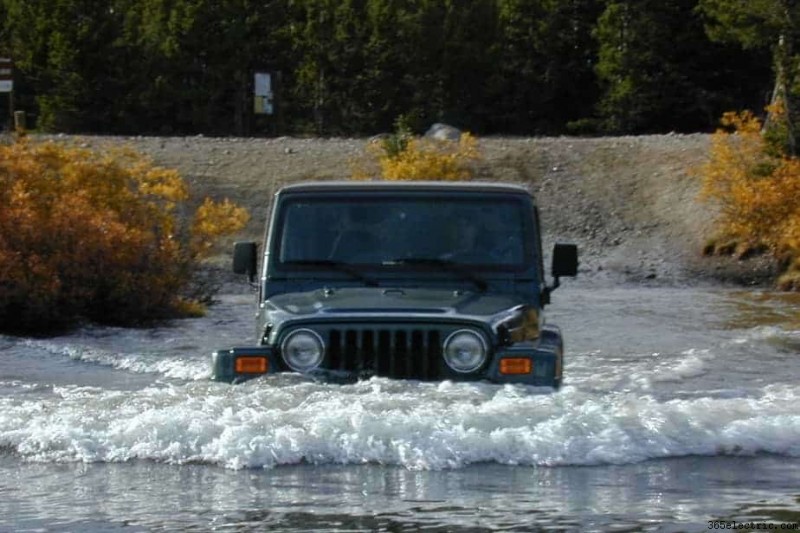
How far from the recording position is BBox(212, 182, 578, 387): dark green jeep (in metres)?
9.90

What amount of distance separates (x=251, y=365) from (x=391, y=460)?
1.19 metres

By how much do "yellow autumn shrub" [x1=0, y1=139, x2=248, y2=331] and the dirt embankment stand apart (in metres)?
8.72

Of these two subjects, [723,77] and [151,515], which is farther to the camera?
[723,77]

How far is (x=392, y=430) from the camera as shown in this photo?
31.1 ft

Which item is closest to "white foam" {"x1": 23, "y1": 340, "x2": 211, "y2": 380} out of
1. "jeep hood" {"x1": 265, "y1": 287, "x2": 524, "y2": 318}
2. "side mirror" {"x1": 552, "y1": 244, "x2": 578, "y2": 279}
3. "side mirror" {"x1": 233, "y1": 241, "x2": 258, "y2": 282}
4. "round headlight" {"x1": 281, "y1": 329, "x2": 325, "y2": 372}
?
"side mirror" {"x1": 233, "y1": 241, "x2": 258, "y2": 282}

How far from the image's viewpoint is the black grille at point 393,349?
32.6 feet

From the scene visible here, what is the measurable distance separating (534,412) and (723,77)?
1549 inches

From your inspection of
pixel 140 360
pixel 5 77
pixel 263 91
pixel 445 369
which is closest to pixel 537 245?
pixel 445 369

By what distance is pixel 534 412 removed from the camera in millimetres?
9617

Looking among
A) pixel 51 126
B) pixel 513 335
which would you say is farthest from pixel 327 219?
pixel 51 126

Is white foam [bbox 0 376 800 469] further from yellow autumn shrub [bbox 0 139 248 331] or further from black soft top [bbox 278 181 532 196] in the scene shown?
yellow autumn shrub [bbox 0 139 248 331]

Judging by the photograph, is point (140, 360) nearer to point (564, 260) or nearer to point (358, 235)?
point (358, 235)

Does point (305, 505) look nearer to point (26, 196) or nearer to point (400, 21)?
point (26, 196)

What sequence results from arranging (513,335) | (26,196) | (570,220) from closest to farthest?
1. (513,335)
2. (26,196)
3. (570,220)
